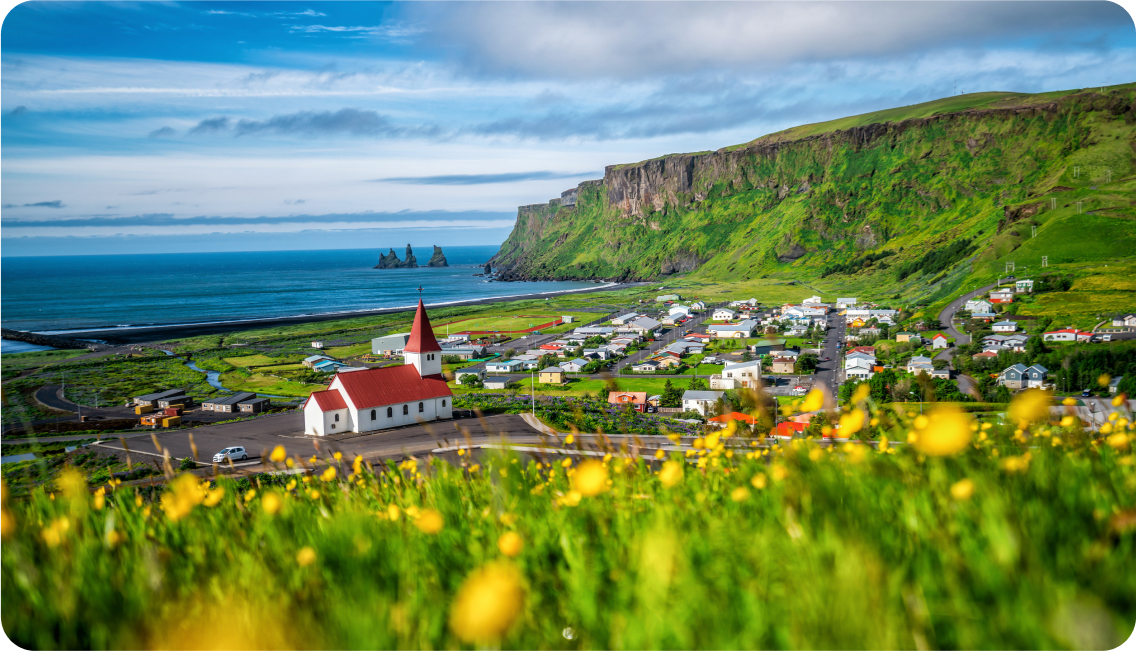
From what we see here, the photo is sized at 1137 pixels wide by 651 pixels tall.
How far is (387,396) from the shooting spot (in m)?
32.2

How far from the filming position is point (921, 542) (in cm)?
162

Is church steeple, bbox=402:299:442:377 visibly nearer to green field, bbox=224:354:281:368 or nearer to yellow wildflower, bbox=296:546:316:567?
yellow wildflower, bbox=296:546:316:567

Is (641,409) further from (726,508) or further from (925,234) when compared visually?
(925,234)

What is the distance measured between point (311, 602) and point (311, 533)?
0.53m

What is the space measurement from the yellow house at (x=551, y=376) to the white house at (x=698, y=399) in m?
14.8

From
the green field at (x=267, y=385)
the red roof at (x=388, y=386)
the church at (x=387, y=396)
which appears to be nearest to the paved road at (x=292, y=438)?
the church at (x=387, y=396)

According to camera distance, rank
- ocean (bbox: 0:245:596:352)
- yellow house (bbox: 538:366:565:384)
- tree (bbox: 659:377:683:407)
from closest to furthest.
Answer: tree (bbox: 659:377:683:407)
yellow house (bbox: 538:366:565:384)
ocean (bbox: 0:245:596:352)

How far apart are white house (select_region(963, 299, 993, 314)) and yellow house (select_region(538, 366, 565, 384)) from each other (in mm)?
48245

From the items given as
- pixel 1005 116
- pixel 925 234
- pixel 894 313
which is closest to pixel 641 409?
pixel 894 313

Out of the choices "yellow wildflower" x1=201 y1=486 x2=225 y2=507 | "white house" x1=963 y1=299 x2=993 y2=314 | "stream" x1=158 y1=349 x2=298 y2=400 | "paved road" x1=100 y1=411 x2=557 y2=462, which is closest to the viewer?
"yellow wildflower" x1=201 y1=486 x2=225 y2=507

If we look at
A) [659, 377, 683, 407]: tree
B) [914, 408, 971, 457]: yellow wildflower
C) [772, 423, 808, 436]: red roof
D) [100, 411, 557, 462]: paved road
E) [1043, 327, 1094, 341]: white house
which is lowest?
[659, 377, 683, 407]: tree

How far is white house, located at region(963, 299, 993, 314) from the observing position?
2667 inches

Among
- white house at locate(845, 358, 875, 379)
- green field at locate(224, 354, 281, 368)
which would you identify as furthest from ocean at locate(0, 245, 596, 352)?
white house at locate(845, 358, 875, 379)

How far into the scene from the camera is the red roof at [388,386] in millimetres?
30812
